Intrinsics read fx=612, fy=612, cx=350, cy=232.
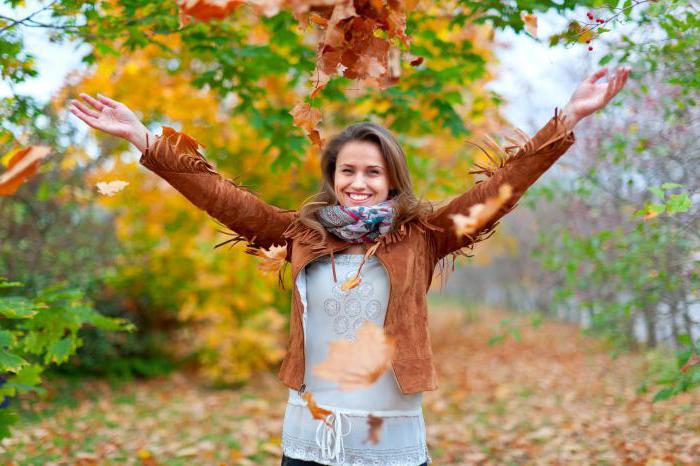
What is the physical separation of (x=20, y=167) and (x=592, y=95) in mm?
1807

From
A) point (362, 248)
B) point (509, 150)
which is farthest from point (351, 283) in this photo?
point (509, 150)

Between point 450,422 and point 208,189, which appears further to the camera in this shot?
point 450,422

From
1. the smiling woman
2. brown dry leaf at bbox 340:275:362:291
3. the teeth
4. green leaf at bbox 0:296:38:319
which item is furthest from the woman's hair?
green leaf at bbox 0:296:38:319

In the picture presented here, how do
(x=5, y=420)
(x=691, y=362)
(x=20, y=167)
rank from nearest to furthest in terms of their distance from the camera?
1. (x=20, y=167)
2. (x=5, y=420)
3. (x=691, y=362)

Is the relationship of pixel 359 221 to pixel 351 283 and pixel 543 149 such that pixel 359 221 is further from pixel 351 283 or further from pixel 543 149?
pixel 543 149

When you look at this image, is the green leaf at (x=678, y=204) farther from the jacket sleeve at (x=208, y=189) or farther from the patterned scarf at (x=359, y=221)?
the jacket sleeve at (x=208, y=189)

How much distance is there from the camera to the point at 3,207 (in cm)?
636

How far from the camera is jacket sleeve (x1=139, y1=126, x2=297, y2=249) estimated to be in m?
2.17

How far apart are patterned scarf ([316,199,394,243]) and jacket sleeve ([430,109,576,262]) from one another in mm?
196

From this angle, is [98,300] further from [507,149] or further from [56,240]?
[507,149]

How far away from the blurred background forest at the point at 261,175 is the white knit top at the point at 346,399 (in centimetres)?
50

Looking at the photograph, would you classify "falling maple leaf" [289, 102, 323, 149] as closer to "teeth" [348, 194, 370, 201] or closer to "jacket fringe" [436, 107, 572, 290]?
"teeth" [348, 194, 370, 201]

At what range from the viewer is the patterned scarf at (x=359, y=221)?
7.18ft

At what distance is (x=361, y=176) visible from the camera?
2.33 m
